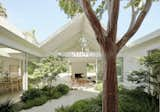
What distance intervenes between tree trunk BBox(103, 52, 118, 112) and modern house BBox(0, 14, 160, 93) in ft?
12.4

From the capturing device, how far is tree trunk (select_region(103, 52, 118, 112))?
15.1ft

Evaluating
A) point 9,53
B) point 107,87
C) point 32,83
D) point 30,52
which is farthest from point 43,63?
point 107,87

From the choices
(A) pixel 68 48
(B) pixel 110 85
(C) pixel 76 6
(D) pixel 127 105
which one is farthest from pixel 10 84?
(B) pixel 110 85

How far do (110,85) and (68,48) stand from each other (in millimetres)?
12536

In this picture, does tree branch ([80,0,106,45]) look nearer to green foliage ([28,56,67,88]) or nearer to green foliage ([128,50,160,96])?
green foliage ([128,50,160,96])

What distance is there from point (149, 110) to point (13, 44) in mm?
6145

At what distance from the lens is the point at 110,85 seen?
4.62 m

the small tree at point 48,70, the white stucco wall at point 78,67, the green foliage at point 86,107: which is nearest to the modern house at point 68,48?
the white stucco wall at point 78,67

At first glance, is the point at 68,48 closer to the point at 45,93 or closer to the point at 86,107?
the point at 45,93

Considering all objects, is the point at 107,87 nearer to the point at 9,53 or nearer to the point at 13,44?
the point at 13,44

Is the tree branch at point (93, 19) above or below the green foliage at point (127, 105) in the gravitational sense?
above

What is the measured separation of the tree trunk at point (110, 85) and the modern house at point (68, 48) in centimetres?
378

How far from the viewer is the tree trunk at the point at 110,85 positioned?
462 centimetres

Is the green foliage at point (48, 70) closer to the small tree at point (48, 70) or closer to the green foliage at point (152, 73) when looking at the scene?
the small tree at point (48, 70)
